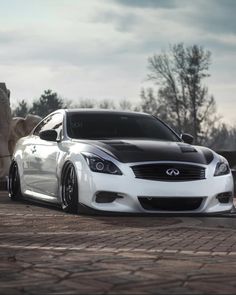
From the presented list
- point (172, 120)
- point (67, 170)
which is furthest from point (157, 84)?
point (67, 170)

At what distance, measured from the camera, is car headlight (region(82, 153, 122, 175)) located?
818 centimetres

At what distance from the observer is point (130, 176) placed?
320 inches

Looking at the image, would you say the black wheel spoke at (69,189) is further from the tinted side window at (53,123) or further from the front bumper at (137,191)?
the tinted side window at (53,123)

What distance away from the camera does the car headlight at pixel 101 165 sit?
818 cm

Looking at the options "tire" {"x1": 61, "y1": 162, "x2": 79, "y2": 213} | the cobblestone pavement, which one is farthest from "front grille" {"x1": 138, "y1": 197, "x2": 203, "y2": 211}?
"tire" {"x1": 61, "y1": 162, "x2": 79, "y2": 213}

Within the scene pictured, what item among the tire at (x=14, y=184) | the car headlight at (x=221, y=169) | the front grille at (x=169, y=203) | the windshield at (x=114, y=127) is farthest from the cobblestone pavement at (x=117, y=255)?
the tire at (x=14, y=184)

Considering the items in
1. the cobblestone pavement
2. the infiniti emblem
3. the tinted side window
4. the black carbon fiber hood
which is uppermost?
the tinted side window

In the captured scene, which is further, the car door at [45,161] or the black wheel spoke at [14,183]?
the black wheel spoke at [14,183]

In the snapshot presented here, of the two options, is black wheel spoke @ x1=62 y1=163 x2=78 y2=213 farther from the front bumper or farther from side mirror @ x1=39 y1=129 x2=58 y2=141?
side mirror @ x1=39 y1=129 x2=58 y2=141

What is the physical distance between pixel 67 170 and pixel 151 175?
4.11 ft

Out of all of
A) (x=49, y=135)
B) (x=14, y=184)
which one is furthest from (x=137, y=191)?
(x=14, y=184)

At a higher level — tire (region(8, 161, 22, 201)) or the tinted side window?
the tinted side window

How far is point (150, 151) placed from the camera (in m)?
8.45

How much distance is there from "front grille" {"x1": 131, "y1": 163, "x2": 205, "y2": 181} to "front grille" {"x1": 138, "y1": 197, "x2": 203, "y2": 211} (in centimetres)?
25
